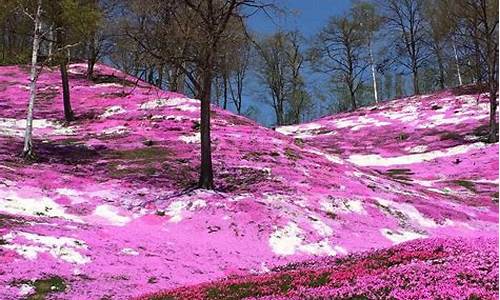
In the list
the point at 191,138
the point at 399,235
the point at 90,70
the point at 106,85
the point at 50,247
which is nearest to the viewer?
the point at 50,247

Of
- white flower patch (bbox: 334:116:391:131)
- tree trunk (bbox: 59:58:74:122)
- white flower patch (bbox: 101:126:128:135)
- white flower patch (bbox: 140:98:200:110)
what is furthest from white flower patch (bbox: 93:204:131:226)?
white flower patch (bbox: 334:116:391:131)

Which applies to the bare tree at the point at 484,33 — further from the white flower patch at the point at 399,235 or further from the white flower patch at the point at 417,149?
the white flower patch at the point at 399,235

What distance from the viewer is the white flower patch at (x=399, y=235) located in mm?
24328

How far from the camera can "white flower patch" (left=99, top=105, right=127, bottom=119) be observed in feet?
149

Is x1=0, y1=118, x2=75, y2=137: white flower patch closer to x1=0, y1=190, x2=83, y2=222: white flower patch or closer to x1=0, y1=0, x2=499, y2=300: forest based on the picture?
x1=0, y1=0, x2=499, y2=300: forest

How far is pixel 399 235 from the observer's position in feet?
81.7

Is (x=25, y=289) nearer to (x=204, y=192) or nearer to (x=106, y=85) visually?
(x=204, y=192)

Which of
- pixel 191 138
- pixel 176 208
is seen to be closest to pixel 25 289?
pixel 176 208

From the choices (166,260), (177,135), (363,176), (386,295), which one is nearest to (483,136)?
(363,176)

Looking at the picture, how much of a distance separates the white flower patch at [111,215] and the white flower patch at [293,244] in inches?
228

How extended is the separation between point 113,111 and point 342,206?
80.1ft

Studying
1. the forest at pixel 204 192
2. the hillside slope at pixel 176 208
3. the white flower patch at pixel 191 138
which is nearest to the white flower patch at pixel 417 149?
the forest at pixel 204 192

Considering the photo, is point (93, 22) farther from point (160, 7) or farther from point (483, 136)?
point (483, 136)

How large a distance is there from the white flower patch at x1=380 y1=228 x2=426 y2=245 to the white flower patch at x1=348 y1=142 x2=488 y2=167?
85.0 feet
